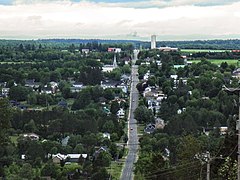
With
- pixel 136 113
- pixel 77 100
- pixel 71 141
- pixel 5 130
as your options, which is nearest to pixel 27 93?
pixel 77 100

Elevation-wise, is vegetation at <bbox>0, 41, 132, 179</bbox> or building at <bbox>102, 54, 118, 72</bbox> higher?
vegetation at <bbox>0, 41, 132, 179</bbox>

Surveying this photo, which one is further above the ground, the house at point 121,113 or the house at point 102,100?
the house at point 121,113

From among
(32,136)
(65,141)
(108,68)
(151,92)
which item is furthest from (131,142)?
(108,68)

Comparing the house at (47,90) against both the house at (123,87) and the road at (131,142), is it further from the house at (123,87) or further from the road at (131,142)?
the road at (131,142)

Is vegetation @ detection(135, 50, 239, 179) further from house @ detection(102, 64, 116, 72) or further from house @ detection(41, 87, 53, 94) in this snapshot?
house @ detection(41, 87, 53, 94)

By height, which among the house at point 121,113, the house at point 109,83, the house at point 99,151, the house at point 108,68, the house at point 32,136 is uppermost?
the house at point 99,151

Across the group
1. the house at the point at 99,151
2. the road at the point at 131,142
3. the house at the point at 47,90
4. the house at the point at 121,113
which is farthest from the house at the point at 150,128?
the house at the point at 47,90

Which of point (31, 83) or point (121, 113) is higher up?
point (121, 113)

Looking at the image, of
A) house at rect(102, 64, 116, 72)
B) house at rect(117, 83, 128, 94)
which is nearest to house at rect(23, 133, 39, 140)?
house at rect(117, 83, 128, 94)

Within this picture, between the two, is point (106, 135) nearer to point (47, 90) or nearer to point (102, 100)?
point (102, 100)

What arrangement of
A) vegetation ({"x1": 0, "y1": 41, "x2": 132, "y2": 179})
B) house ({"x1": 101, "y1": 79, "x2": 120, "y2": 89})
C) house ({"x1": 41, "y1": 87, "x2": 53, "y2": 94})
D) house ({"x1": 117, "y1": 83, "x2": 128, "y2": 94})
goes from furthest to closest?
house ({"x1": 101, "y1": 79, "x2": 120, "y2": 89}), house ({"x1": 117, "y1": 83, "x2": 128, "y2": 94}), house ({"x1": 41, "y1": 87, "x2": 53, "y2": 94}), vegetation ({"x1": 0, "y1": 41, "x2": 132, "y2": 179})

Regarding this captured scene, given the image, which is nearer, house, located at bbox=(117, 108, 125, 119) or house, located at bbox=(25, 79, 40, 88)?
house, located at bbox=(117, 108, 125, 119)
